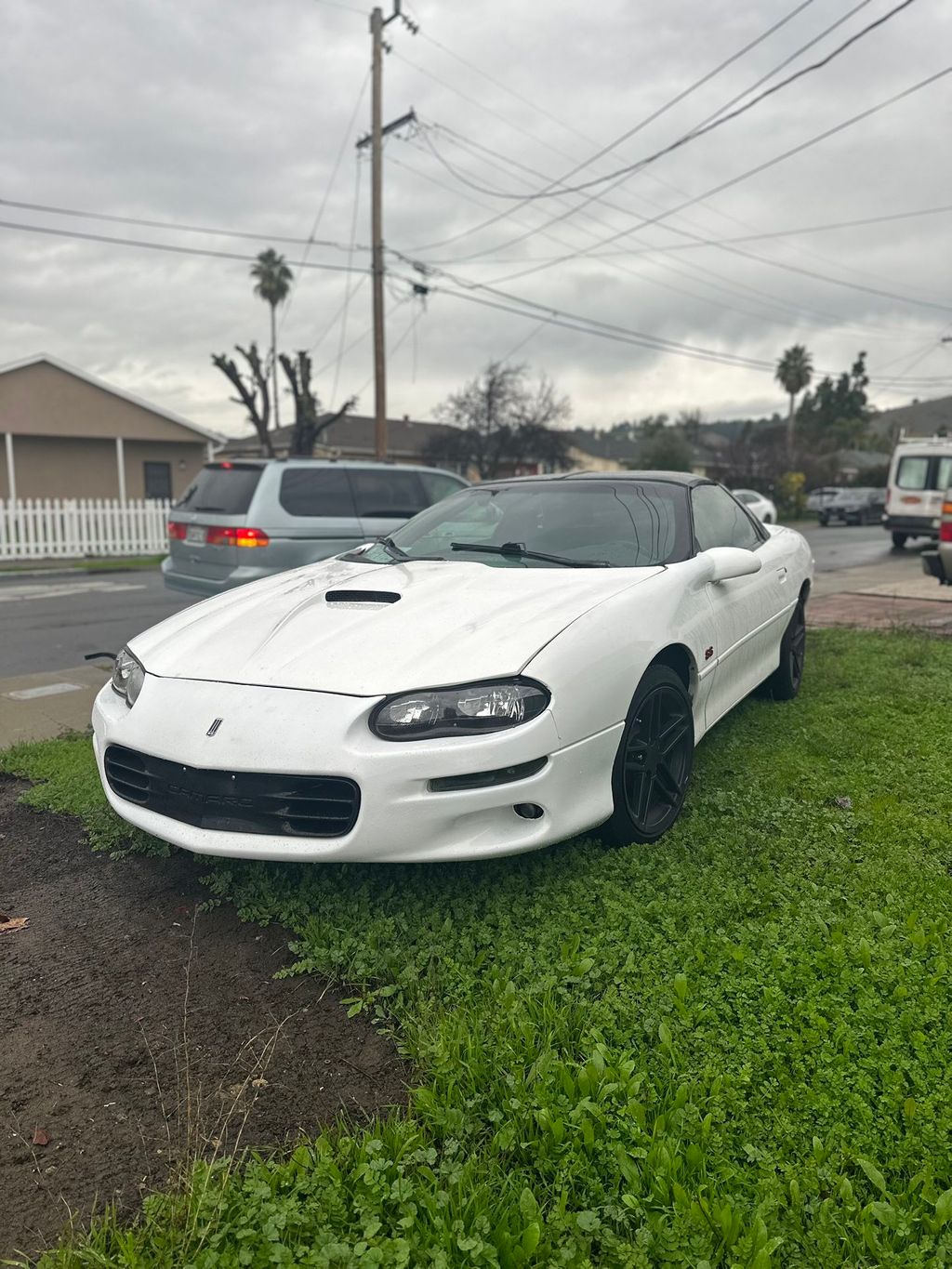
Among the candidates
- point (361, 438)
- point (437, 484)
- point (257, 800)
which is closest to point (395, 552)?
point (257, 800)

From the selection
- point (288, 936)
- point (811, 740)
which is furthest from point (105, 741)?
point (811, 740)

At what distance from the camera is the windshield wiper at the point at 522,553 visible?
12.2 ft

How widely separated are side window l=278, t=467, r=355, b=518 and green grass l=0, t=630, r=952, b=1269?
4781 mm

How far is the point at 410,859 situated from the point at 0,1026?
115 centimetres

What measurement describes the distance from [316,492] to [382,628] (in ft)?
17.8

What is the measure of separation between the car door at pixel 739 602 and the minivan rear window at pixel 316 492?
4103mm

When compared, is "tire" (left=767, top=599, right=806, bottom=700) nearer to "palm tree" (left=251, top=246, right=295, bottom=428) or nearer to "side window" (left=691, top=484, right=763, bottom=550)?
"side window" (left=691, top=484, right=763, bottom=550)

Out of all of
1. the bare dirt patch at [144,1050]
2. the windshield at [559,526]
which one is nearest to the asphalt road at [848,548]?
the windshield at [559,526]

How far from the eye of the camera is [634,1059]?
216 centimetres

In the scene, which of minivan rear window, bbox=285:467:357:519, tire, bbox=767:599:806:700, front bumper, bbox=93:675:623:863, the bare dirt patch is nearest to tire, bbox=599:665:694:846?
front bumper, bbox=93:675:623:863

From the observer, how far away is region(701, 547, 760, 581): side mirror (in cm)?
384

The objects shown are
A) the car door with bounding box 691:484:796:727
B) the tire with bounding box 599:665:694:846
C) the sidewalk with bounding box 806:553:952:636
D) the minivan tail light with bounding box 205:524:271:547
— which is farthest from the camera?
the sidewalk with bounding box 806:553:952:636

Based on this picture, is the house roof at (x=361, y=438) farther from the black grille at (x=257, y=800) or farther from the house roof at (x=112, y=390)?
the black grille at (x=257, y=800)

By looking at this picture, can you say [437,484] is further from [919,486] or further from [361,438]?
[361,438]
